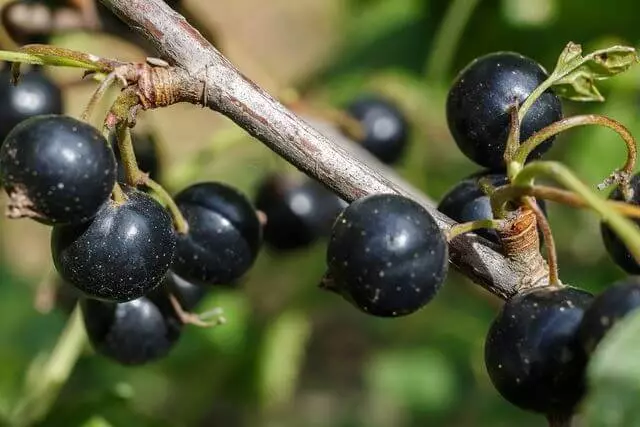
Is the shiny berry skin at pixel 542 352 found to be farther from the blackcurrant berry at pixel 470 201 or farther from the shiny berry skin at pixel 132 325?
the shiny berry skin at pixel 132 325

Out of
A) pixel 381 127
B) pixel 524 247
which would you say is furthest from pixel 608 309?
pixel 381 127

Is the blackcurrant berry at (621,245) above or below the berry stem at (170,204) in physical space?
above

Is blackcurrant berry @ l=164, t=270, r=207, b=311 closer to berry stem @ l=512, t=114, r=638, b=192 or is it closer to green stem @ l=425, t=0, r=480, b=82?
berry stem @ l=512, t=114, r=638, b=192

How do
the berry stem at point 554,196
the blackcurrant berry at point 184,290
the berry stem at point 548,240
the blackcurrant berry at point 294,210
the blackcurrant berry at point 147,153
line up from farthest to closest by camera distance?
the blackcurrant berry at point 294,210
the blackcurrant berry at point 147,153
the blackcurrant berry at point 184,290
the berry stem at point 548,240
the berry stem at point 554,196

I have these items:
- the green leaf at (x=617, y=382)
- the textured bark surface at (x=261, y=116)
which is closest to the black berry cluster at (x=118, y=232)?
the textured bark surface at (x=261, y=116)

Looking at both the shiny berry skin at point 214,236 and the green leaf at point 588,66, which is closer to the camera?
the green leaf at point 588,66

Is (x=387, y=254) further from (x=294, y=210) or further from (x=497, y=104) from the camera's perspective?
(x=294, y=210)
